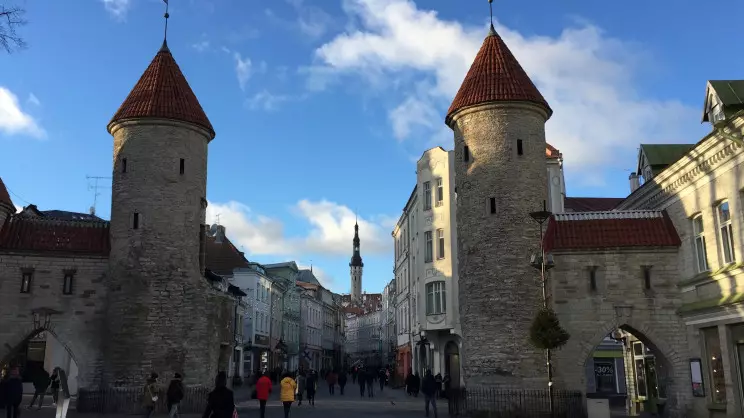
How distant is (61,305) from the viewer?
81.2 ft

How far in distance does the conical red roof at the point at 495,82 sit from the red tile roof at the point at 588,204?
20.5 meters

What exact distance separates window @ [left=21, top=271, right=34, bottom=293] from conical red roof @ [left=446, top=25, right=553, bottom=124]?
16.9 meters

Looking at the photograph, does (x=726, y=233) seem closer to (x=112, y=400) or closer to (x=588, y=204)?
(x=112, y=400)

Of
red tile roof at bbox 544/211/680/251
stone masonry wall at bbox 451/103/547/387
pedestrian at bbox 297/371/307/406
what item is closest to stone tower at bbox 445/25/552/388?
stone masonry wall at bbox 451/103/547/387

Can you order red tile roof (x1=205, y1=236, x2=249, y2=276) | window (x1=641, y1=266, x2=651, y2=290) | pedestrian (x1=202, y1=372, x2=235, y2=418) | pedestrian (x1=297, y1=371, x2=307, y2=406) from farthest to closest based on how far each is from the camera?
red tile roof (x1=205, y1=236, x2=249, y2=276)
pedestrian (x1=297, y1=371, x2=307, y2=406)
window (x1=641, y1=266, x2=651, y2=290)
pedestrian (x1=202, y1=372, x2=235, y2=418)

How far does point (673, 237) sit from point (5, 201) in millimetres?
24119

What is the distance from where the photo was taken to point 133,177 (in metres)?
25.5

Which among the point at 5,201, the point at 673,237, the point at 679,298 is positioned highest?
the point at 5,201

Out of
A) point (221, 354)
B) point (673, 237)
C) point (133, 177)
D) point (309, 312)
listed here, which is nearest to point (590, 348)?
point (673, 237)

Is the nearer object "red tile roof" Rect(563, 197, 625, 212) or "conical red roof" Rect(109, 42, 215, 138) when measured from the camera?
"conical red roof" Rect(109, 42, 215, 138)

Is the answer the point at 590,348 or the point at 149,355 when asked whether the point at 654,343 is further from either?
the point at 149,355

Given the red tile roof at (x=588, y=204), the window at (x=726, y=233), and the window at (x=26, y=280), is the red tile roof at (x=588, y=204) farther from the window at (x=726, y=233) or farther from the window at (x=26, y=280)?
the window at (x=26, y=280)

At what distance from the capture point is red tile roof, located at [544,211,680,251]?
23.5 meters

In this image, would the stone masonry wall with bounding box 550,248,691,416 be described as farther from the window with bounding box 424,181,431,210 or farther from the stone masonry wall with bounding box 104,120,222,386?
the window with bounding box 424,181,431,210
